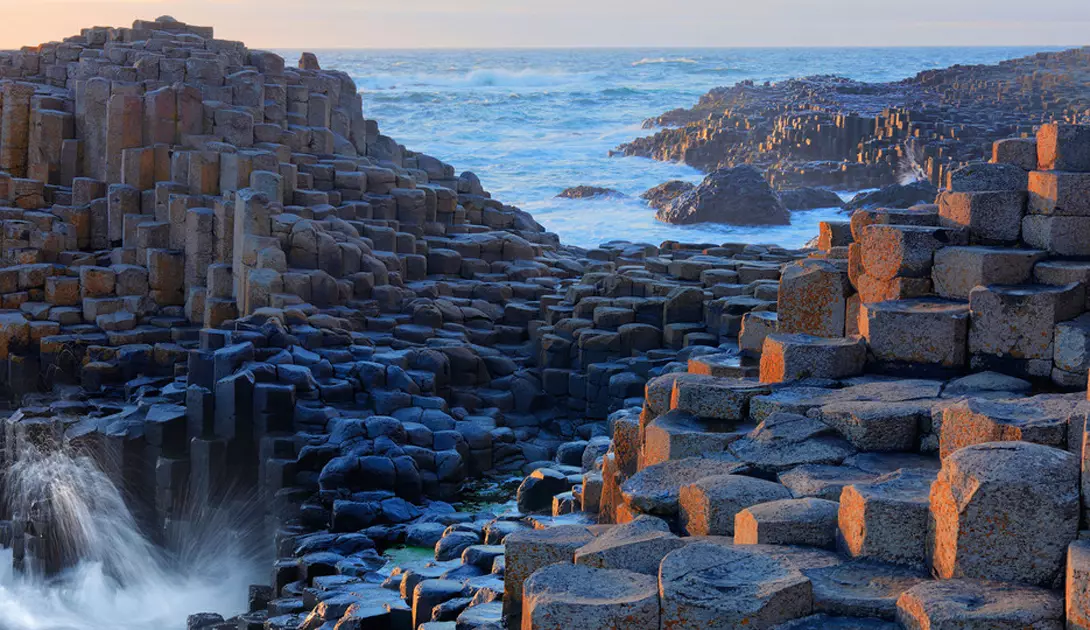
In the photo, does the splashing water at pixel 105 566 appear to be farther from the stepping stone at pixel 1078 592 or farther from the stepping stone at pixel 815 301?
the stepping stone at pixel 1078 592

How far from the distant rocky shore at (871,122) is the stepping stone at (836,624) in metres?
30.6

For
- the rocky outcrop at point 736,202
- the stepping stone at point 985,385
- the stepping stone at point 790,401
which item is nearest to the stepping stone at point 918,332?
the stepping stone at point 985,385

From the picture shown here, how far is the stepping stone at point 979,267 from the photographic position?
769 centimetres

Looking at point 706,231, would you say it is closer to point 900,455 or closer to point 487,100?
point 900,455

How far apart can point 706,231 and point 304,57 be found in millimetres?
12356

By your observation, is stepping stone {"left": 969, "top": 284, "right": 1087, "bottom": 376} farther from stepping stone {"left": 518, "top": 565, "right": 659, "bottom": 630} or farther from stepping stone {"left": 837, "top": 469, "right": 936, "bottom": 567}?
stepping stone {"left": 518, "top": 565, "right": 659, "bottom": 630}

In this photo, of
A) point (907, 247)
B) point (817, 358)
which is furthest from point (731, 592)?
point (907, 247)

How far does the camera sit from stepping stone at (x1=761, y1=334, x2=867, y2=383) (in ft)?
25.6

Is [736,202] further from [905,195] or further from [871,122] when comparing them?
[871,122]

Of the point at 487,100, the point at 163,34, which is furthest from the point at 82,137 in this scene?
the point at 487,100

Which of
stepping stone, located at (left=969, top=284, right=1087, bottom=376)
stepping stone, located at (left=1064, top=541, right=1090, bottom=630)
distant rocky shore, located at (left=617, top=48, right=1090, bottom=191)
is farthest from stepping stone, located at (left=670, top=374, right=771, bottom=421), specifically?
distant rocky shore, located at (left=617, top=48, right=1090, bottom=191)

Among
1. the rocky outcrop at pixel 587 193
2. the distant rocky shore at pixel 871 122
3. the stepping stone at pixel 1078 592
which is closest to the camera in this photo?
the stepping stone at pixel 1078 592

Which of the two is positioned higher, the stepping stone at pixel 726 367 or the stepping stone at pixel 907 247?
the stepping stone at pixel 907 247

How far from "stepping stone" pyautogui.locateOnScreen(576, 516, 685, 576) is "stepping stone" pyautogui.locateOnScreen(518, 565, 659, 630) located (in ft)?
0.32
